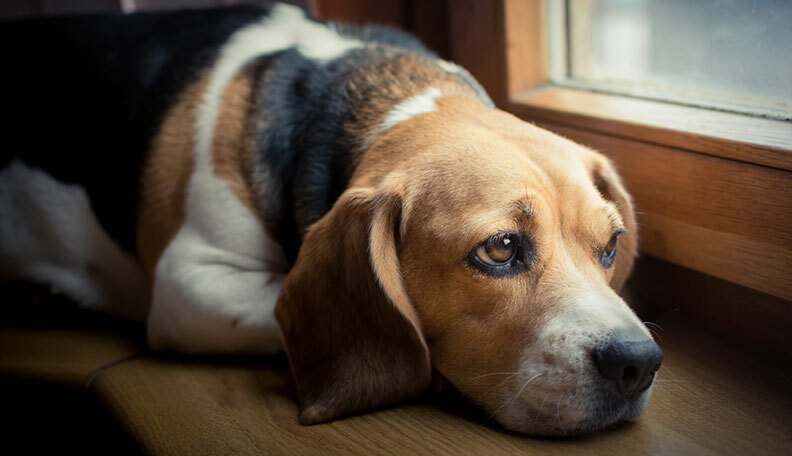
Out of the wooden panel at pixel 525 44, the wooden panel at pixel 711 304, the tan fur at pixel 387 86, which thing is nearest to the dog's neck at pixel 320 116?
the tan fur at pixel 387 86

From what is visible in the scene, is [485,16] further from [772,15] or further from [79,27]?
[79,27]

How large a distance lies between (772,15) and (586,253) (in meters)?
0.88

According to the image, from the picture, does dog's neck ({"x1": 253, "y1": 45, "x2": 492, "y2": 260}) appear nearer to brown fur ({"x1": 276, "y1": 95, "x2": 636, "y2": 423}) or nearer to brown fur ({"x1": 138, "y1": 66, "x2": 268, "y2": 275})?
brown fur ({"x1": 138, "y1": 66, "x2": 268, "y2": 275})

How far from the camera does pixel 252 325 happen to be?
209 cm

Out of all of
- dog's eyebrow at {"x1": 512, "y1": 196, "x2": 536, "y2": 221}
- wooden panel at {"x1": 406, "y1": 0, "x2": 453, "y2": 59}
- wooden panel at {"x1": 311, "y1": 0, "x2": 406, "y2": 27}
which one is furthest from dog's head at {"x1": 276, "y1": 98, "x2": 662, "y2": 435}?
wooden panel at {"x1": 311, "y1": 0, "x2": 406, "y2": 27}

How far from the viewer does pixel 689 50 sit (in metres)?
2.29

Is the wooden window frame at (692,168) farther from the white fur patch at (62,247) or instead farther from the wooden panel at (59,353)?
the wooden panel at (59,353)

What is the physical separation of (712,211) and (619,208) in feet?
0.88

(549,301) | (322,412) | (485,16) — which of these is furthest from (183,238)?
(485,16)

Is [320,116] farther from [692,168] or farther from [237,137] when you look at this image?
[692,168]

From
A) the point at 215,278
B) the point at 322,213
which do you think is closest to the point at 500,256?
the point at 322,213

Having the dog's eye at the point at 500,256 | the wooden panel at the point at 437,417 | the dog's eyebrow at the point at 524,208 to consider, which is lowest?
the wooden panel at the point at 437,417

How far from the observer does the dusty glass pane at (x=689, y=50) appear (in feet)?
6.61

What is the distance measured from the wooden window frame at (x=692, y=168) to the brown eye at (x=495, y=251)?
30.3 inches
